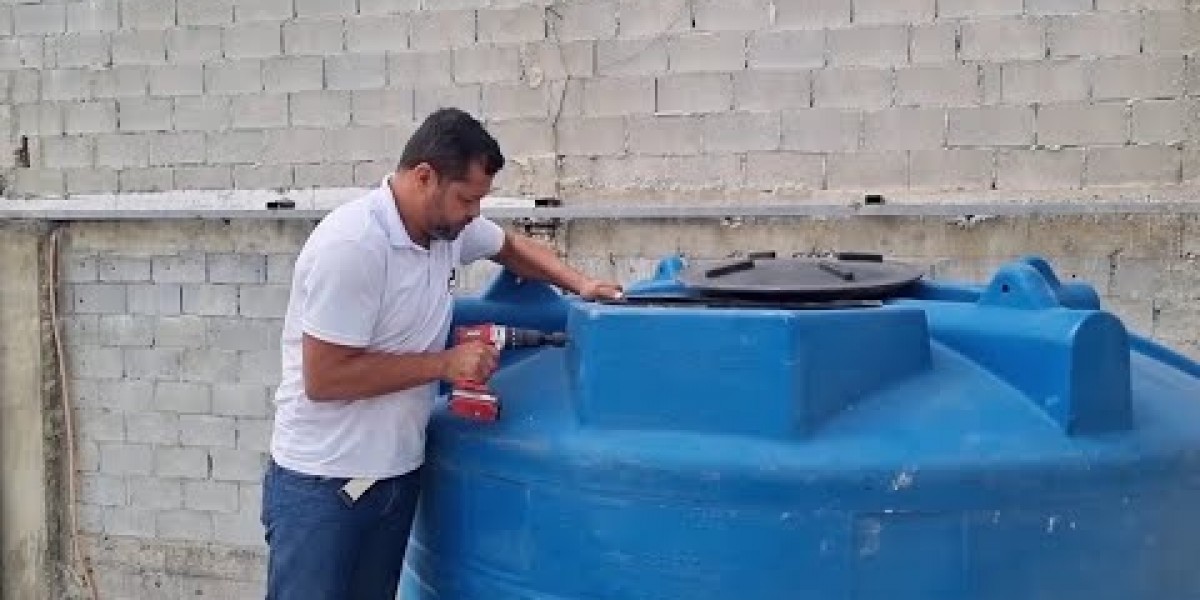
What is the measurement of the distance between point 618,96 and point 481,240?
178 centimetres

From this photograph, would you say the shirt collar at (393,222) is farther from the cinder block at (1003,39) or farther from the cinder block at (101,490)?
the cinder block at (101,490)

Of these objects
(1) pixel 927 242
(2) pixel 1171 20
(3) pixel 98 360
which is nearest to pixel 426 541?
(1) pixel 927 242

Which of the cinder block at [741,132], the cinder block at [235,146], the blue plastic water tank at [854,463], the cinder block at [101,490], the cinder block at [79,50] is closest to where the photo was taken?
the blue plastic water tank at [854,463]

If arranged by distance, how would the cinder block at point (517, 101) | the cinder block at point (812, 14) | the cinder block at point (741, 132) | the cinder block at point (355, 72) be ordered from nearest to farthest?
the cinder block at point (812, 14) → the cinder block at point (741, 132) → the cinder block at point (517, 101) → the cinder block at point (355, 72)

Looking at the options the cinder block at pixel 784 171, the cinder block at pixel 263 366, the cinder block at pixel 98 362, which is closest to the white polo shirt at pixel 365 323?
the cinder block at pixel 784 171

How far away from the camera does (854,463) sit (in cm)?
181

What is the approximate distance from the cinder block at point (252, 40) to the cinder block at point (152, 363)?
1.20 metres

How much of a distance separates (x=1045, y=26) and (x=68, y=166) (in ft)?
12.4

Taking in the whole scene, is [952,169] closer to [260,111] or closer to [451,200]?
[451,200]

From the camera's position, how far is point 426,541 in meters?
2.30

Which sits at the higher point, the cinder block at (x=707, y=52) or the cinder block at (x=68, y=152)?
the cinder block at (x=707, y=52)

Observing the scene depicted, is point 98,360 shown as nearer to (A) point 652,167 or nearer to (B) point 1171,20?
(A) point 652,167

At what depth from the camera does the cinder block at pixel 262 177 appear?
487cm

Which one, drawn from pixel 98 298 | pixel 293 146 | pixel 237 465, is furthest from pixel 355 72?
pixel 237 465
